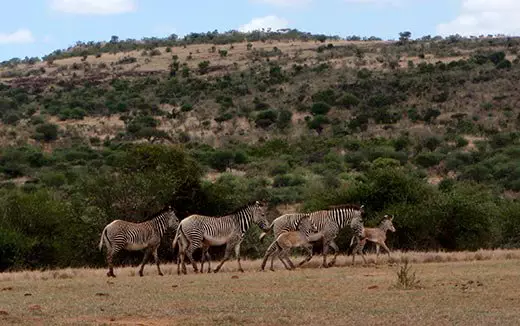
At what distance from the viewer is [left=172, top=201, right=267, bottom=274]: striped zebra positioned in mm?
24812

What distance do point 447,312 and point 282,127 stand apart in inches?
2454

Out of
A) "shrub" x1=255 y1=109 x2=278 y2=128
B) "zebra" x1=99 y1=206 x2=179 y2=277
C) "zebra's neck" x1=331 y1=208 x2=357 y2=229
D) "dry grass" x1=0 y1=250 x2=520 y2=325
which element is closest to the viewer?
"dry grass" x1=0 y1=250 x2=520 y2=325

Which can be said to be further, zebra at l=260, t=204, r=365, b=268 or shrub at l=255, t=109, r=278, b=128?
shrub at l=255, t=109, r=278, b=128

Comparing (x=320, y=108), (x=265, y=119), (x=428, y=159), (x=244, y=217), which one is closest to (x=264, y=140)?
(x=265, y=119)

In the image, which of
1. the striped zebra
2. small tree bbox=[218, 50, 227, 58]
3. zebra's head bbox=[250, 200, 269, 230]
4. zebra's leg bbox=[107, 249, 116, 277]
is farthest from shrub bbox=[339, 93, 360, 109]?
zebra's leg bbox=[107, 249, 116, 277]

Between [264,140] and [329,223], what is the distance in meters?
49.2

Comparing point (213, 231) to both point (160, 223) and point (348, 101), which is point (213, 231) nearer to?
point (160, 223)

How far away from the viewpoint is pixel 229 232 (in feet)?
82.8

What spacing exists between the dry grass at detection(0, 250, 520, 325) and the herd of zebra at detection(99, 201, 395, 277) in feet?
2.14

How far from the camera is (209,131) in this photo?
79.3 m

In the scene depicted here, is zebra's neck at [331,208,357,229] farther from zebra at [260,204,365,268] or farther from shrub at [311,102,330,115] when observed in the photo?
shrub at [311,102,330,115]

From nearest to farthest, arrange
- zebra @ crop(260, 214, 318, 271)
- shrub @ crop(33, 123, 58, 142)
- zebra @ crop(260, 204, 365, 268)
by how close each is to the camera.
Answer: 1. zebra @ crop(260, 214, 318, 271)
2. zebra @ crop(260, 204, 365, 268)
3. shrub @ crop(33, 123, 58, 142)

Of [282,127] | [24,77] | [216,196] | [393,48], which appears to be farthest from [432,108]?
[24,77]

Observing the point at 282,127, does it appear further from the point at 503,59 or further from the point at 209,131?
the point at 503,59
